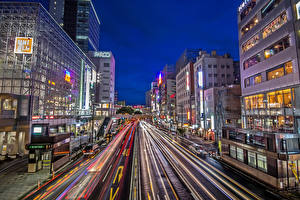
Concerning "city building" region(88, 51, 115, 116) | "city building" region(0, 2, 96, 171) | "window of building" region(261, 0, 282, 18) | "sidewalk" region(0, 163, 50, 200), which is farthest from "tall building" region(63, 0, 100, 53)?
"window of building" region(261, 0, 282, 18)

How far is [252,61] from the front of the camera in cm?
3180

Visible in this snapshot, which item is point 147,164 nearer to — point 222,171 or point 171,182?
point 171,182

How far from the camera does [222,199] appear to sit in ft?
43.7

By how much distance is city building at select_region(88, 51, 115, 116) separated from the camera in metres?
98.6

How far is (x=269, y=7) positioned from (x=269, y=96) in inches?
651

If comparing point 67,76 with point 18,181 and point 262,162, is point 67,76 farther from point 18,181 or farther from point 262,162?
point 262,162

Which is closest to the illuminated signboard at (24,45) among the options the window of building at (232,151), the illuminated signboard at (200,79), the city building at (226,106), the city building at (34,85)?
the city building at (34,85)

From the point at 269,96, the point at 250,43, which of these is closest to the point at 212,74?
the point at 250,43

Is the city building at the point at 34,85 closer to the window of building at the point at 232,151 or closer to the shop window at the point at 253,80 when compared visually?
the window of building at the point at 232,151

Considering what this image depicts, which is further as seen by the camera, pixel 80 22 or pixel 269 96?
pixel 80 22

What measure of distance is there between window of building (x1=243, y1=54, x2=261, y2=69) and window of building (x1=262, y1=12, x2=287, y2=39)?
12.5ft

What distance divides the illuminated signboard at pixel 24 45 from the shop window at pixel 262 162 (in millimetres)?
48142

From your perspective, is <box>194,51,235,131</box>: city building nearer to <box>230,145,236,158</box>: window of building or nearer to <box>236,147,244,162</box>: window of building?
<box>230,145,236,158</box>: window of building

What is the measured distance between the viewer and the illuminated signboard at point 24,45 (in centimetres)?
3397
